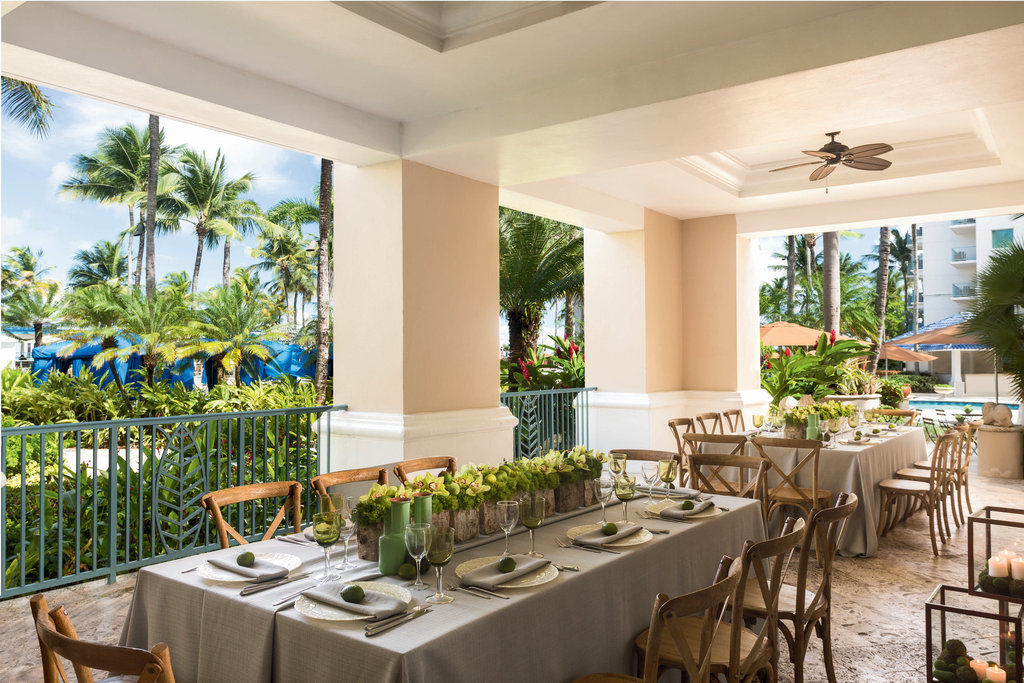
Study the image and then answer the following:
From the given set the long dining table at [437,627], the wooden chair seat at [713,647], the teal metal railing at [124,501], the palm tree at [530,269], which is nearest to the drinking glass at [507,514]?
the long dining table at [437,627]

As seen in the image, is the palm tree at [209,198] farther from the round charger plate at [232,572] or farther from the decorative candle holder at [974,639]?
the decorative candle holder at [974,639]

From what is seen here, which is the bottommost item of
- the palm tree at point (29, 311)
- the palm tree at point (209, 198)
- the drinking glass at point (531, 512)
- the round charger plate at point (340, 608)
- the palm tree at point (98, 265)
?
the round charger plate at point (340, 608)

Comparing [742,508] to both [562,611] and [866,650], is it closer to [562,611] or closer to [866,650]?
→ [866,650]

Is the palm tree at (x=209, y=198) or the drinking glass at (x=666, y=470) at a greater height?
the palm tree at (x=209, y=198)

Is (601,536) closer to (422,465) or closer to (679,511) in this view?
(679,511)

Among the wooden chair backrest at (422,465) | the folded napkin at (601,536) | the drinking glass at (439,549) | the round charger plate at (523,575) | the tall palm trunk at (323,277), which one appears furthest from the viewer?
the tall palm trunk at (323,277)

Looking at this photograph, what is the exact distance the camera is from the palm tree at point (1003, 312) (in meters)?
7.34

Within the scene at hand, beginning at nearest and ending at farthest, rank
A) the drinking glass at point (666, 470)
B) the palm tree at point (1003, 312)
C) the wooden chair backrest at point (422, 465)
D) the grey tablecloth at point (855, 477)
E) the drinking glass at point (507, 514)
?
the drinking glass at point (507, 514)
the drinking glass at point (666, 470)
the wooden chair backrest at point (422, 465)
the grey tablecloth at point (855, 477)
the palm tree at point (1003, 312)

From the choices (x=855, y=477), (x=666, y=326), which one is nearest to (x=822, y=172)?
(x=855, y=477)

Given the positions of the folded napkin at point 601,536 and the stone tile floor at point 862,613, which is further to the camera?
the stone tile floor at point 862,613

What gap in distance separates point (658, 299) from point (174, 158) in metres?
27.2

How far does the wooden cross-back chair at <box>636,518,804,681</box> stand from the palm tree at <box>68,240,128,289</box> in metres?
32.3

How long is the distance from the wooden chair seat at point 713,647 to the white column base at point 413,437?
9.36ft

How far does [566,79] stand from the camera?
430 centimetres
